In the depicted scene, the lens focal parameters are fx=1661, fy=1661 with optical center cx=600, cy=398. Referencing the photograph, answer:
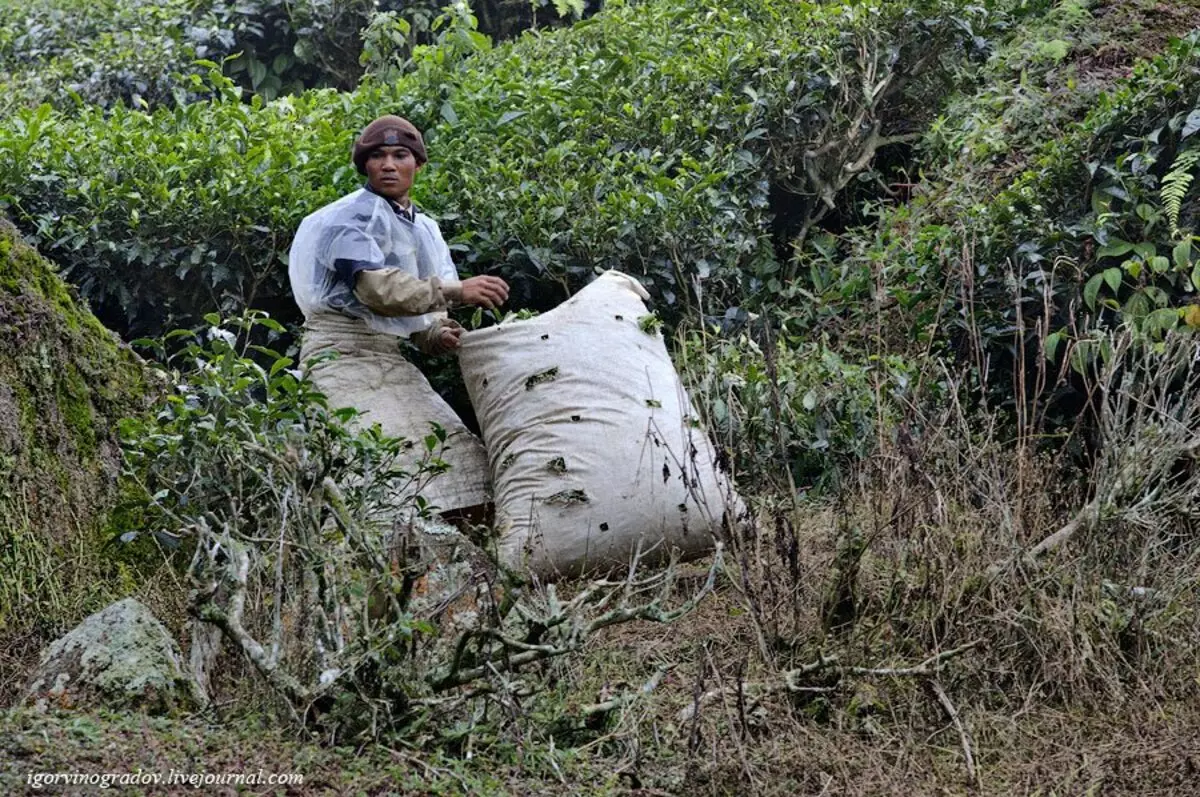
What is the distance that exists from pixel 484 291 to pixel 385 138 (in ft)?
2.24

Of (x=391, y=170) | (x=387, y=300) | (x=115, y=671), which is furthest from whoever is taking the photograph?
(x=391, y=170)

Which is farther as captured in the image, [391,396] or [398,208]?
[398,208]

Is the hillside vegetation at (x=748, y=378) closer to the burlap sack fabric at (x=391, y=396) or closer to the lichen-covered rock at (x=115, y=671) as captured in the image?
the lichen-covered rock at (x=115, y=671)

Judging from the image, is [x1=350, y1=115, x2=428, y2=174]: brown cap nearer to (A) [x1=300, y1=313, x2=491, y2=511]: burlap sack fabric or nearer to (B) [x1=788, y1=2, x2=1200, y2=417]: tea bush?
(A) [x1=300, y1=313, x2=491, y2=511]: burlap sack fabric

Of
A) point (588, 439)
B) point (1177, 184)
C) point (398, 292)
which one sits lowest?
point (588, 439)

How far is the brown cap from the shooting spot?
5957mm

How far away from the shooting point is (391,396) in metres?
5.83

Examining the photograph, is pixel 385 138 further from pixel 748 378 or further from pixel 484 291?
pixel 748 378

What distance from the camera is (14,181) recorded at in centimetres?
664

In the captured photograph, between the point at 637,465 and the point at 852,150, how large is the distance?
3145mm

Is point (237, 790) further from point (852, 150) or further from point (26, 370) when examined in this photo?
point (852, 150)

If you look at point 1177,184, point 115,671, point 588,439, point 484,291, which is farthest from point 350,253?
point 1177,184

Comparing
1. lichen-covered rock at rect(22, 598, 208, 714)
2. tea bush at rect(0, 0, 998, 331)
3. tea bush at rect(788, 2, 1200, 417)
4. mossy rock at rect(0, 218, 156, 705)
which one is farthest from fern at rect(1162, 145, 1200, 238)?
lichen-covered rock at rect(22, 598, 208, 714)

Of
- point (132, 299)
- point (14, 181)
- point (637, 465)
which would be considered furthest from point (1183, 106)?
point (14, 181)
